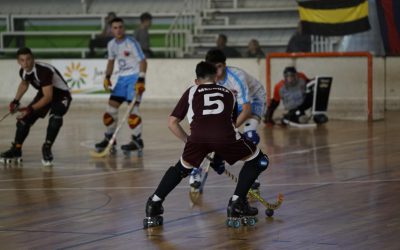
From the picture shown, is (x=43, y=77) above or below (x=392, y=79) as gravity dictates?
above

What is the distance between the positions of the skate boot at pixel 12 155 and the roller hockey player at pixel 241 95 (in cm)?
413

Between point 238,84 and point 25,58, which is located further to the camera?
point 25,58

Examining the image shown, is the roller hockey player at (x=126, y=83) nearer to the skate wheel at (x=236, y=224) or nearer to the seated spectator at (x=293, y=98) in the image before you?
the seated spectator at (x=293, y=98)

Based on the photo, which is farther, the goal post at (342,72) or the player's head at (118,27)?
the goal post at (342,72)

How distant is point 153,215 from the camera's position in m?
8.78

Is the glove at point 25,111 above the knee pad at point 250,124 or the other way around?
the other way around

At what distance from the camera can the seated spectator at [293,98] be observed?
19.4 metres

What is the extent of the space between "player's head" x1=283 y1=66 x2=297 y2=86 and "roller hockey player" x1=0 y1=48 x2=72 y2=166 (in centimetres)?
626

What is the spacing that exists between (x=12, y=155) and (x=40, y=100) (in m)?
0.99

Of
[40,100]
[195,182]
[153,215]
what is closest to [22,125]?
[40,100]

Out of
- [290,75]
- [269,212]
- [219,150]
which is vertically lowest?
[290,75]

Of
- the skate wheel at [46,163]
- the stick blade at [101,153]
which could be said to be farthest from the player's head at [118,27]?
the skate wheel at [46,163]

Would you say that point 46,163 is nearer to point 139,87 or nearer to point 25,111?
point 25,111

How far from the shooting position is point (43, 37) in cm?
2864
